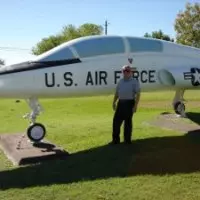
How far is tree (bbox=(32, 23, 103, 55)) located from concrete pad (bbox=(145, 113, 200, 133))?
71.5 meters

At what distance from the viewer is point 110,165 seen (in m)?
8.37

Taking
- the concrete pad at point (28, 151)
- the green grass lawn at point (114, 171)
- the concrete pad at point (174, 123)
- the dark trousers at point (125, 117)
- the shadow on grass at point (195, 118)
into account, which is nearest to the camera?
the green grass lawn at point (114, 171)

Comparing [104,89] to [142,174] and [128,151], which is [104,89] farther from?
[142,174]

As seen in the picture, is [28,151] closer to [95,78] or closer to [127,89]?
[95,78]

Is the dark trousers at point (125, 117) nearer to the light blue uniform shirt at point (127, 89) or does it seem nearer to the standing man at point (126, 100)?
the standing man at point (126, 100)

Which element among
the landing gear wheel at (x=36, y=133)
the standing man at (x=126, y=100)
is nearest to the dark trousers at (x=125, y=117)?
the standing man at (x=126, y=100)

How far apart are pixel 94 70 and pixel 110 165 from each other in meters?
2.93

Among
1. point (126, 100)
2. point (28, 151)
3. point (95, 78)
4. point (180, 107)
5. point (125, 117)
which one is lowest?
point (28, 151)

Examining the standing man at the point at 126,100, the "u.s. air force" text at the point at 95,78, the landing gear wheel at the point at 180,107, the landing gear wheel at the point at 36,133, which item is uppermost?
the "u.s. air force" text at the point at 95,78

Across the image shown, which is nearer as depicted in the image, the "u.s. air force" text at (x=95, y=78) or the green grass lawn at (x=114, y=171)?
the green grass lawn at (x=114, y=171)

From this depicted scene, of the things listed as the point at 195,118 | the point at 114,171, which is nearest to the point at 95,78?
the point at 114,171

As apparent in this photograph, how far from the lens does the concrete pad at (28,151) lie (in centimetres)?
893

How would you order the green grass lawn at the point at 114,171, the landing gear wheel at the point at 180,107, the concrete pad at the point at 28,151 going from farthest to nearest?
1. the landing gear wheel at the point at 180,107
2. the concrete pad at the point at 28,151
3. the green grass lawn at the point at 114,171

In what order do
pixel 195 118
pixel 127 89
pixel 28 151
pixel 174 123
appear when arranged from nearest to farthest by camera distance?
pixel 28 151, pixel 127 89, pixel 174 123, pixel 195 118
